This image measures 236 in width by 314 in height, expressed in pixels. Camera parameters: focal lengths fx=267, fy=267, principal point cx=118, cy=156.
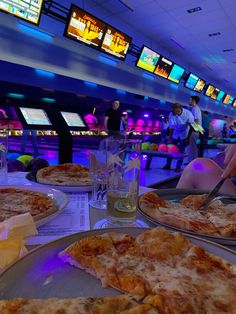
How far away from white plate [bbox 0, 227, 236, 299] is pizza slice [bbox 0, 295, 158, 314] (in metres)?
0.03

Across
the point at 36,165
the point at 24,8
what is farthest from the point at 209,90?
the point at 36,165

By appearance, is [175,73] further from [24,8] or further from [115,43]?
Result: [24,8]

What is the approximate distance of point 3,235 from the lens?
48 centimetres

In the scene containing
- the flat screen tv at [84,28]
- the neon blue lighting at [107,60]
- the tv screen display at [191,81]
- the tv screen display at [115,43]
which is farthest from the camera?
the tv screen display at [191,81]

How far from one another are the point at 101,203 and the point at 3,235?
38 cm

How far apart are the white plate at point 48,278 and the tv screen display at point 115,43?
18.1 feet

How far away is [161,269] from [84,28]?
5.21m

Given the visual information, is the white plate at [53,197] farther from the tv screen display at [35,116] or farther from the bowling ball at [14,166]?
the tv screen display at [35,116]

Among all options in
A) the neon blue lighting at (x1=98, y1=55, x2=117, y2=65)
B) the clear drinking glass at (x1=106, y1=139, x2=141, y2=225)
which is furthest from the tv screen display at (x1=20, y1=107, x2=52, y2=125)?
the neon blue lighting at (x1=98, y1=55, x2=117, y2=65)

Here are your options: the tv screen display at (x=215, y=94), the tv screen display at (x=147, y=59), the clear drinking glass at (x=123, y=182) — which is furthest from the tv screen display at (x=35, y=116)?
the tv screen display at (x=215, y=94)

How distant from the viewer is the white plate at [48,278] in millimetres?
364

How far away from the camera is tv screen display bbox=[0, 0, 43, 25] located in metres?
3.77

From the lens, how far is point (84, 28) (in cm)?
491

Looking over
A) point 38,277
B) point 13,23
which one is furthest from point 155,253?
point 13,23
